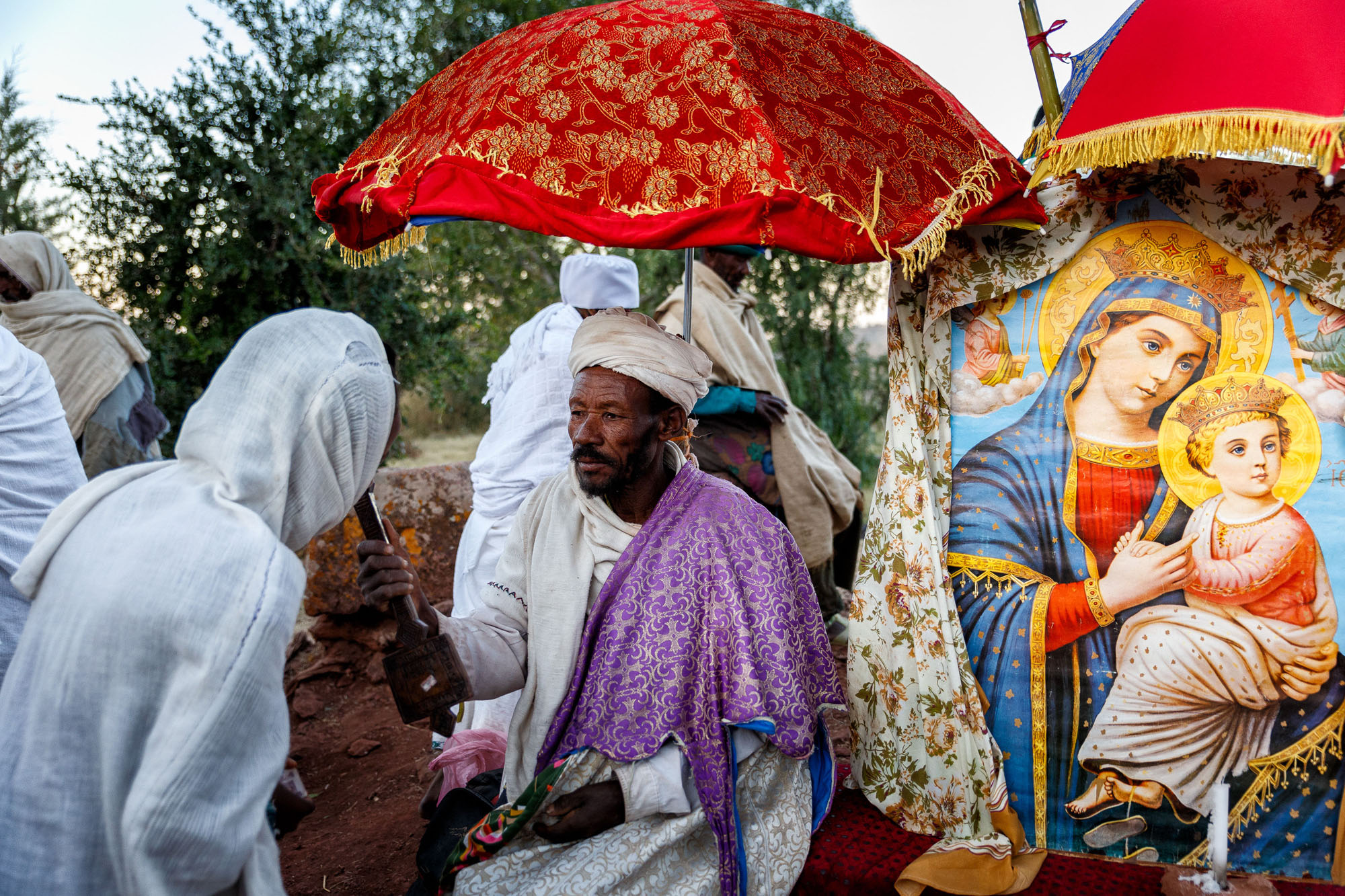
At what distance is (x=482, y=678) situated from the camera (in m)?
2.58

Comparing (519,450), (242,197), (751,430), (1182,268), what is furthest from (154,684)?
(242,197)

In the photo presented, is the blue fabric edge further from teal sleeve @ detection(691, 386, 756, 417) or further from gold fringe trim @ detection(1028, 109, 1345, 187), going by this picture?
teal sleeve @ detection(691, 386, 756, 417)

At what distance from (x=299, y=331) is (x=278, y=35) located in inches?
254

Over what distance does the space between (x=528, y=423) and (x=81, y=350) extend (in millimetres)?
2838

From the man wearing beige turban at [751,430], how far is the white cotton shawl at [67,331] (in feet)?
10.2

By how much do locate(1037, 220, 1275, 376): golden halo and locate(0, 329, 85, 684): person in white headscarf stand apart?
318 cm

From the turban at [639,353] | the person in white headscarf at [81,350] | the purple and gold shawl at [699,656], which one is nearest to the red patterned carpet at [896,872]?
the purple and gold shawl at [699,656]

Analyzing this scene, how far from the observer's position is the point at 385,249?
114 inches

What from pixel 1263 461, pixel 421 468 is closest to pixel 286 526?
pixel 1263 461

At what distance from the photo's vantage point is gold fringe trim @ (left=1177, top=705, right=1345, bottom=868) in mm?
2592

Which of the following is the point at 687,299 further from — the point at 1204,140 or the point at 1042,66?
the point at 1204,140

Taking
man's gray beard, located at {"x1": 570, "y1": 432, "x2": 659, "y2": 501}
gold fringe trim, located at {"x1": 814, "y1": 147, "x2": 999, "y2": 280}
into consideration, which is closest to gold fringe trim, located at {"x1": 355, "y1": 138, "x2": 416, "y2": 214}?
→ man's gray beard, located at {"x1": 570, "y1": 432, "x2": 659, "y2": 501}

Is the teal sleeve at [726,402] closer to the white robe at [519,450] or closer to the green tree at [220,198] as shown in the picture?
the white robe at [519,450]

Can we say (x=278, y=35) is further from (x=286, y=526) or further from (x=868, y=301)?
(x=286, y=526)
